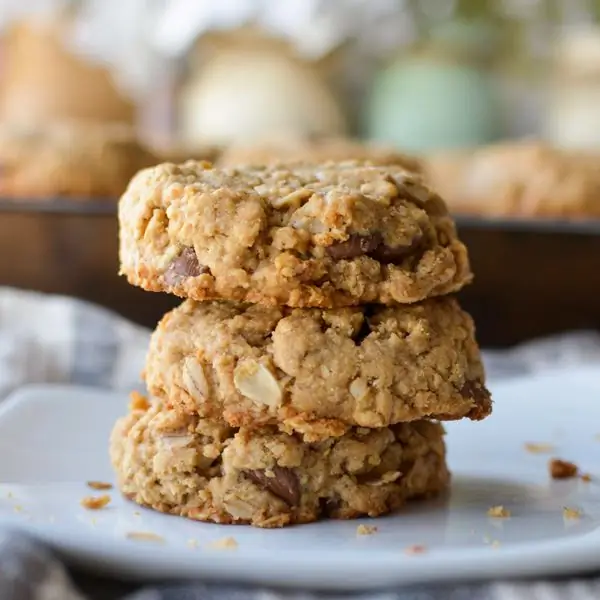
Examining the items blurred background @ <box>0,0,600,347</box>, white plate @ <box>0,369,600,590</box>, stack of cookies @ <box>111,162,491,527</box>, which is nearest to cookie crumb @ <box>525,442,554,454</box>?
white plate @ <box>0,369,600,590</box>

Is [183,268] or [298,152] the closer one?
[183,268]

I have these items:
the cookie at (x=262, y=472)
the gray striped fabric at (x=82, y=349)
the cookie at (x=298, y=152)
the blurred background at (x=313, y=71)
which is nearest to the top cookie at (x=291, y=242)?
the cookie at (x=262, y=472)

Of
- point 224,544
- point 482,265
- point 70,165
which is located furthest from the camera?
point 70,165

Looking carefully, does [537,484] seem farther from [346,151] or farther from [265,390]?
[346,151]

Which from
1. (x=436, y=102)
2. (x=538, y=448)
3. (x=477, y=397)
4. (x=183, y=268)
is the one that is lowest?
(x=538, y=448)

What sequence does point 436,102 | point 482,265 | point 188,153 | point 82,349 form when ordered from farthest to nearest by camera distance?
point 436,102 < point 188,153 < point 482,265 < point 82,349

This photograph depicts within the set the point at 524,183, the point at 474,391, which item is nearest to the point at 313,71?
the point at 524,183

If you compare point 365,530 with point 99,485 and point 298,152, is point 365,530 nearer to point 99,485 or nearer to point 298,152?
point 99,485

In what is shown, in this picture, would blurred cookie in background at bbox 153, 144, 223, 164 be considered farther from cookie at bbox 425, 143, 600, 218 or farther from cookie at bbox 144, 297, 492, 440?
cookie at bbox 144, 297, 492, 440
